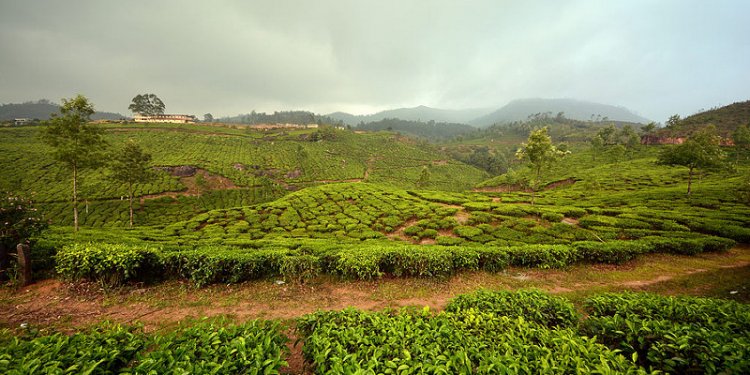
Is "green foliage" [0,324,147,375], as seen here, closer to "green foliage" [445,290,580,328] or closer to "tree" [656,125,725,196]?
"green foliage" [445,290,580,328]

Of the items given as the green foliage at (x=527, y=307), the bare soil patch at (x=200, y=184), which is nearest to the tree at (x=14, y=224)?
the green foliage at (x=527, y=307)

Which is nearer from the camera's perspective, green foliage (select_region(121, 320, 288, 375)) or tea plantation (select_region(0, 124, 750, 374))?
green foliage (select_region(121, 320, 288, 375))

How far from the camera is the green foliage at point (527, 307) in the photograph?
18.4ft

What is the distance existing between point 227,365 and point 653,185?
5308 centimetres

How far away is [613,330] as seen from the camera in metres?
4.88

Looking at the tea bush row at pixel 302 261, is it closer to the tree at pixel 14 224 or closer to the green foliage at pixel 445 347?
the tree at pixel 14 224

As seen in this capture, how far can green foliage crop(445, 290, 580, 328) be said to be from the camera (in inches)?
221

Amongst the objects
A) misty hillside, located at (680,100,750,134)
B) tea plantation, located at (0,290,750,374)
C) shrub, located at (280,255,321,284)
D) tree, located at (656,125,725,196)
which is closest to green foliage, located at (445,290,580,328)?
tea plantation, located at (0,290,750,374)

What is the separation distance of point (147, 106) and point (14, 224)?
15692 centimetres

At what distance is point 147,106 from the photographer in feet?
406

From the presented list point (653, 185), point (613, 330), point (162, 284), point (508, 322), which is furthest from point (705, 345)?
point (653, 185)

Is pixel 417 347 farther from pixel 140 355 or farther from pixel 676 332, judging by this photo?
pixel 676 332

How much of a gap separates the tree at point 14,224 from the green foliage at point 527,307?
14.4 metres

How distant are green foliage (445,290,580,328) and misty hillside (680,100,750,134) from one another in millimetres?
110483
